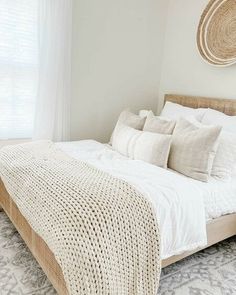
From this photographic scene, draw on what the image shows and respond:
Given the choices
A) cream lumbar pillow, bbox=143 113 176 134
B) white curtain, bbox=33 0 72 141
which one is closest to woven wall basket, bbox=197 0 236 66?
cream lumbar pillow, bbox=143 113 176 134

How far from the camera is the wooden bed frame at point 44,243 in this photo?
4.73ft

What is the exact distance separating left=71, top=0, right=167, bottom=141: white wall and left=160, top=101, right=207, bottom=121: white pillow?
2.03ft

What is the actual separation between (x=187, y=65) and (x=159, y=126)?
118cm

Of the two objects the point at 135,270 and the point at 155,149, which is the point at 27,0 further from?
the point at 135,270

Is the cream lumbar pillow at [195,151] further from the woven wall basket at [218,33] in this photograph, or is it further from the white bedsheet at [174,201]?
the woven wall basket at [218,33]

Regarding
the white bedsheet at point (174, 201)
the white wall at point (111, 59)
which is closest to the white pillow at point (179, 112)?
the white wall at point (111, 59)

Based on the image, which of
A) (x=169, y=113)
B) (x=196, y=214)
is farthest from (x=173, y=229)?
(x=169, y=113)

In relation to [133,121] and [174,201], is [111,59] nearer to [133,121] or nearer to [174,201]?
[133,121]

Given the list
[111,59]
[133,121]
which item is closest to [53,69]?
[111,59]

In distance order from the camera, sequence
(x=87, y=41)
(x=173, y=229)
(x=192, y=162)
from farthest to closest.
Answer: (x=87, y=41) → (x=192, y=162) → (x=173, y=229)

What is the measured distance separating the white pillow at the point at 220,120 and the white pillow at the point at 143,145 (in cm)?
57

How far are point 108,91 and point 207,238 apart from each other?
6.54ft

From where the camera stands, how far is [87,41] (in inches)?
115

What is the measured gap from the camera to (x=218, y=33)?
2.70 meters
